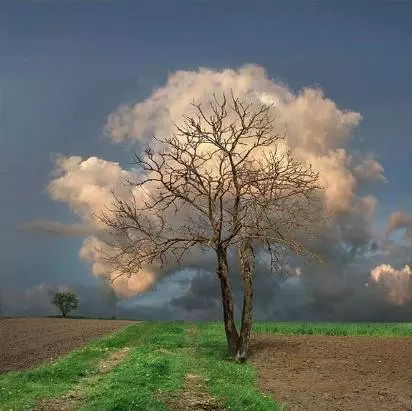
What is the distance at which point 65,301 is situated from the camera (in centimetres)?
9981

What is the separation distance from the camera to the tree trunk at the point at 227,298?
84.4 ft

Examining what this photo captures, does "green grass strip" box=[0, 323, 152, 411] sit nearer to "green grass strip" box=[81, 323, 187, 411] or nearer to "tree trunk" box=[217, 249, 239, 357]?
"green grass strip" box=[81, 323, 187, 411]

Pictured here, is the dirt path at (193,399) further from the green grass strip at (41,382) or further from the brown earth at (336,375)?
the green grass strip at (41,382)

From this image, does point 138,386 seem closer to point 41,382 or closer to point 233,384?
point 233,384

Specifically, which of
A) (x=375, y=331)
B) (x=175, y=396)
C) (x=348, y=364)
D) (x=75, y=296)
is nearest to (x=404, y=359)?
(x=348, y=364)

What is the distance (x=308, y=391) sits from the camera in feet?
59.5

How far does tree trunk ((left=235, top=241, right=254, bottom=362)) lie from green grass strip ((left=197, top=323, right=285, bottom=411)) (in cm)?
75

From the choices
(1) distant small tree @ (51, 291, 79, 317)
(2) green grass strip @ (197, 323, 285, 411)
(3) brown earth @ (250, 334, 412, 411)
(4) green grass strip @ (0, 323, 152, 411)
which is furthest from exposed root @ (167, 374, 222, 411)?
(1) distant small tree @ (51, 291, 79, 317)

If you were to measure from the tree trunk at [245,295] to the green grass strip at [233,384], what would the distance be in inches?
29.6

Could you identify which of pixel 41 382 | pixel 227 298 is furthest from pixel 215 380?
pixel 227 298

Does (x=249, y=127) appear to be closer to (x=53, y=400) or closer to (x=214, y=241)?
(x=214, y=241)

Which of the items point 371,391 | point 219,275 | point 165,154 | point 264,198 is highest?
point 165,154

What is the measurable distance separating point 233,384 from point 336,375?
4.80 meters

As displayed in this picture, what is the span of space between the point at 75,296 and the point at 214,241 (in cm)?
7932
